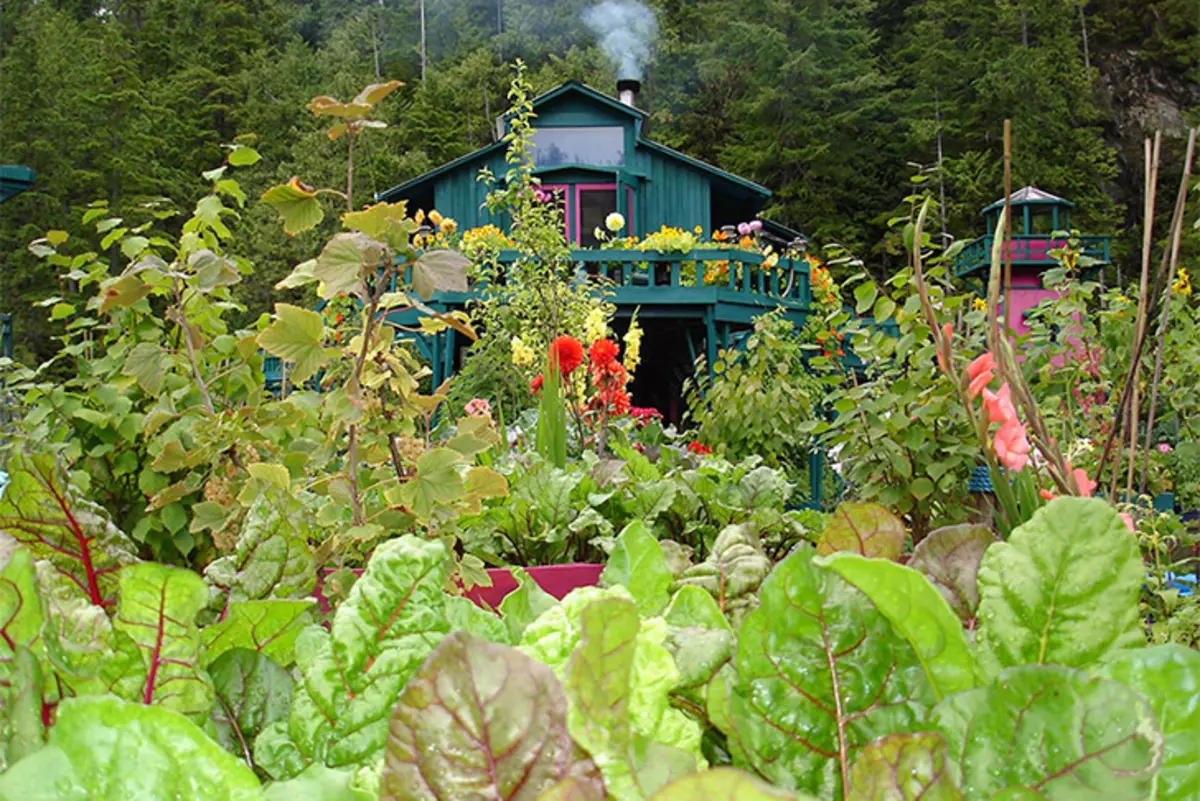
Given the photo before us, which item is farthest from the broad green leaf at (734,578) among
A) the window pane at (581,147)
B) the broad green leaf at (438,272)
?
the window pane at (581,147)

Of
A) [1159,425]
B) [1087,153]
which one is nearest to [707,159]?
[1087,153]

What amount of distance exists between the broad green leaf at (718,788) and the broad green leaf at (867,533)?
1.22ft

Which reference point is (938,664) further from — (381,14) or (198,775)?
(381,14)

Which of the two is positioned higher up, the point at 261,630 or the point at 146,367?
the point at 146,367

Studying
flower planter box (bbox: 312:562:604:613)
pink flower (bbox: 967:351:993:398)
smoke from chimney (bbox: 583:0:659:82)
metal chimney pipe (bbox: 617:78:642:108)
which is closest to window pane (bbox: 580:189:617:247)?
metal chimney pipe (bbox: 617:78:642:108)

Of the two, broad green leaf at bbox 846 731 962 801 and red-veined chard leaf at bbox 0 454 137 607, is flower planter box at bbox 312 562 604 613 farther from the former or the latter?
broad green leaf at bbox 846 731 962 801

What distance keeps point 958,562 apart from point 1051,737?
0.22 meters

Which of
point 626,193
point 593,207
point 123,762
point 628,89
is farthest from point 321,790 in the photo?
point 628,89

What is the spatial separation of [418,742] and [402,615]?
0.16 m

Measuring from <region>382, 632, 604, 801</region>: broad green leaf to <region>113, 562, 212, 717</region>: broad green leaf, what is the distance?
0.67 ft

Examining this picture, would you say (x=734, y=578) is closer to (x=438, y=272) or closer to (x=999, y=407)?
(x=999, y=407)

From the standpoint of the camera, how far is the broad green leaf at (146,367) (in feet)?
5.06

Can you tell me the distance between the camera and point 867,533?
603 millimetres

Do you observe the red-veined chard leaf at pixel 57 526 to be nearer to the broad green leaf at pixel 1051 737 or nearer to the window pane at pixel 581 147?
the broad green leaf at pixel 1051 737
